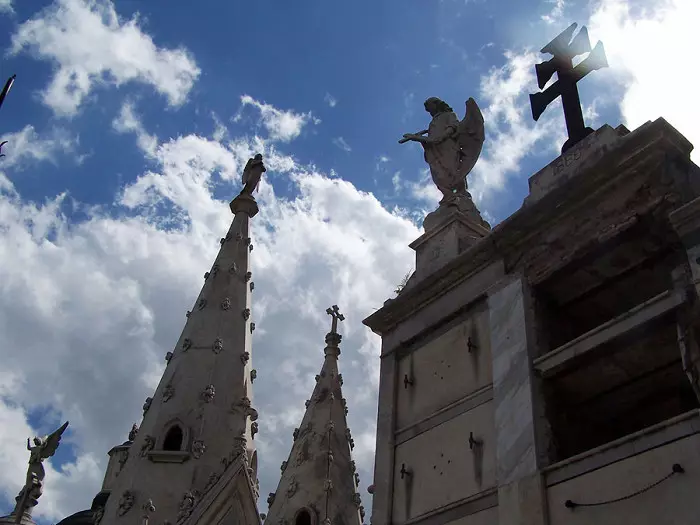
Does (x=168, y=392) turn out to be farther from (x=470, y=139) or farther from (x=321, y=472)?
(x=470, y=139)

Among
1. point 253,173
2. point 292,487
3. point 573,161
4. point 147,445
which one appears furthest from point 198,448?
point 573,161

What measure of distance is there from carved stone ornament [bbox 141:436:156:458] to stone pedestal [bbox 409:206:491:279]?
46.4 feet

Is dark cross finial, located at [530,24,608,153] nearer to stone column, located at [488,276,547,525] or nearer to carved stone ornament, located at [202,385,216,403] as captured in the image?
stone column, located at [488,276,547,525]

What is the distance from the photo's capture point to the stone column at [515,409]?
8.18 m

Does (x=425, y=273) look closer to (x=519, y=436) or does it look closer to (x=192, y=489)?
(x=519, y=436)

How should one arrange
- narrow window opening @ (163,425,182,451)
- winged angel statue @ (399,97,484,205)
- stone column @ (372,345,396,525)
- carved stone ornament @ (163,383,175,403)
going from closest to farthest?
stone column @ (372,345,396,525) < winged angel statue @ (399,97,484,205) < narrow window opening @ (163,425,182,451) < carved stone ornament @ (163,383,175,403)

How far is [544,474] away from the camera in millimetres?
8164

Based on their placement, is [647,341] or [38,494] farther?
[38,494]

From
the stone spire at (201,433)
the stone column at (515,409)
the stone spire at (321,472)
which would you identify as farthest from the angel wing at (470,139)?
the stone spire at (201,433)

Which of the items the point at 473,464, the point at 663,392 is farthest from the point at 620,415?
the point at 473,464

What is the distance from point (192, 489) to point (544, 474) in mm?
16816

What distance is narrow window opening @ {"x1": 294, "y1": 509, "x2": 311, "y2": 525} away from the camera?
21.9 metres

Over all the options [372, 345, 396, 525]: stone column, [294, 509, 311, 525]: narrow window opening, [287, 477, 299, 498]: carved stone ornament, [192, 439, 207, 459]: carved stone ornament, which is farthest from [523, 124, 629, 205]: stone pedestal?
[192, 439, 207, 459]: carved stone ornament

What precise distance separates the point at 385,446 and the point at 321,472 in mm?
12754
